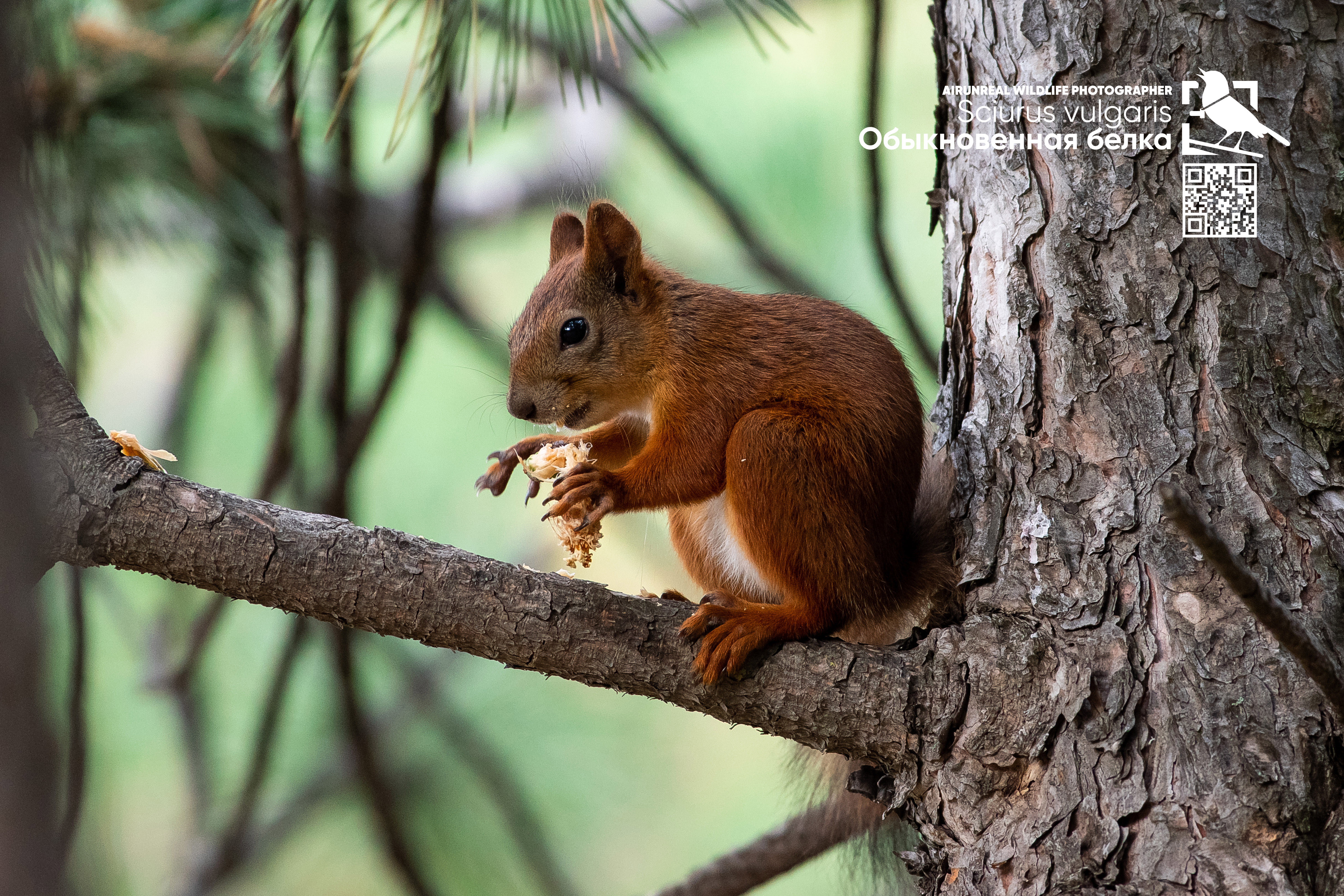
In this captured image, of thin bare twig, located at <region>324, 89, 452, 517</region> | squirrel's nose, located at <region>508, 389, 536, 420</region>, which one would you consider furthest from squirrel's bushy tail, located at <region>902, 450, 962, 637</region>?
thin bare twig, located at <region>324, 89, 452, 517</region>

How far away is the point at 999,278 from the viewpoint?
1288 mm

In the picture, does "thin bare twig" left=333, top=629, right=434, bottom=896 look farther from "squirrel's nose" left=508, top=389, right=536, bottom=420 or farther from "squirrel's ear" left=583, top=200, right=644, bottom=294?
"squirrel's ear" left=583, top=200, right=644, bottom=294

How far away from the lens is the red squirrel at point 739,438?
1265 mm

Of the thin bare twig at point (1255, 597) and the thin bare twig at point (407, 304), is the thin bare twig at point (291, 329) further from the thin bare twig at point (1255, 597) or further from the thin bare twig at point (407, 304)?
the thin bare twig at point (1255, 597)

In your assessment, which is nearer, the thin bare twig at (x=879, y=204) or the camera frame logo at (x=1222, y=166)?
the camera frame logo at (x=1222, y=166)

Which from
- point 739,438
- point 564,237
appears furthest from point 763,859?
point 564,237

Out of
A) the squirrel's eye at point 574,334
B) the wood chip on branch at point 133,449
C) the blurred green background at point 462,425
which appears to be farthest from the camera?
the blurred green background at point 462,425

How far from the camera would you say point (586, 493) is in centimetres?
130

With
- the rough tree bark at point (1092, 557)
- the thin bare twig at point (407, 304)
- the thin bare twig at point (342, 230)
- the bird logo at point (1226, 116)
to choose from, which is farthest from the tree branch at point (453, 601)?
the thin bare twig at point (342, 230)

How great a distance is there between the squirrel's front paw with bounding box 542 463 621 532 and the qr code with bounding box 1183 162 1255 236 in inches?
28.0

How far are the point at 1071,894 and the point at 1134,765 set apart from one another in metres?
0.14

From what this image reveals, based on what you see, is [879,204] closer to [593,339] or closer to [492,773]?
[593,339]

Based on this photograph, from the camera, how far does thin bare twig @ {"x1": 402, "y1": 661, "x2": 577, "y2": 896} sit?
9.25 feet

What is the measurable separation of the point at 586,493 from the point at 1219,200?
0.78 m
